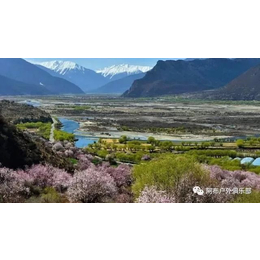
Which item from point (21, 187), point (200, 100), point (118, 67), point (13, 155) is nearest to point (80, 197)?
point (21, 187)

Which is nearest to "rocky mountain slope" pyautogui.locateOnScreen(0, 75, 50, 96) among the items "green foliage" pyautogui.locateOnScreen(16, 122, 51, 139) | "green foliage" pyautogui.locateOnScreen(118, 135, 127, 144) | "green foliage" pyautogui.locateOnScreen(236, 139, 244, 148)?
"green foliage" pyautogui.locateOnScreen(16, 122, 51, 139)

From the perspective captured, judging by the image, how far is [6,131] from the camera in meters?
8.91

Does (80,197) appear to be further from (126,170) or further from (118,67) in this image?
(118,67)

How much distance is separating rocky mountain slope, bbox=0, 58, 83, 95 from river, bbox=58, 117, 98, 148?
190 centimetres

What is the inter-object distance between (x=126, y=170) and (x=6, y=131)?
3.02m

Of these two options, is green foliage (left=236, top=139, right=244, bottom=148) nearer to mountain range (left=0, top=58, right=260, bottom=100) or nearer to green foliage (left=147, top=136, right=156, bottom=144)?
mountain range (left=0, top=58, right=260, bottom=100)

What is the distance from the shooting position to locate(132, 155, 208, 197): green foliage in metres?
7.90

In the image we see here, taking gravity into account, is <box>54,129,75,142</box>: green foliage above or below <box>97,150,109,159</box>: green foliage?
above

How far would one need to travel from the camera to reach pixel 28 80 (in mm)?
15703

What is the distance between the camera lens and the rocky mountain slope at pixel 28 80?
10.6 metres

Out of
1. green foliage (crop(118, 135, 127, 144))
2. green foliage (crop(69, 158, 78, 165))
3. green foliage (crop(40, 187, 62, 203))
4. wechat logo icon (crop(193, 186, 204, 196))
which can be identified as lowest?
green foliage (crop(40, 187, 62, 203))

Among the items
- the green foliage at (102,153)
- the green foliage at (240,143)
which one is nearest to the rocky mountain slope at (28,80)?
the green foliage at (102,153)

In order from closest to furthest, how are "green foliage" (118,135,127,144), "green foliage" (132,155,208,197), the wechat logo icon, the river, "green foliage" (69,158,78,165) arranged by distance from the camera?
1. the wechat logo icon
2. "green foliage" (132,155,208,197)
3. "green foliage" (69,158,78,165)
4. the river
5. "green foliage" (118,135,127,144)

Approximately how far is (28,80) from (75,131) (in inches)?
241
